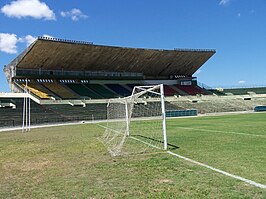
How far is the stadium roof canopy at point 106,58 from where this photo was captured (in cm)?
5615

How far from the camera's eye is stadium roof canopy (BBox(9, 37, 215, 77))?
56.2 meters

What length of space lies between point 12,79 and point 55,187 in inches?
2312

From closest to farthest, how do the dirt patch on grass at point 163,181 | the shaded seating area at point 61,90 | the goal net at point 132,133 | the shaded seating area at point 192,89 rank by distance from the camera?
1. the dirt patch on grass at point 163,181
2. the goal net at point 132,133
3. the shaded seating area at point 61,90
4. the shaded seating area at point 192,89

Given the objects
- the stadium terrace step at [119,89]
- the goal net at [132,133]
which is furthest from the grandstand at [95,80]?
the goal net at [132,133]

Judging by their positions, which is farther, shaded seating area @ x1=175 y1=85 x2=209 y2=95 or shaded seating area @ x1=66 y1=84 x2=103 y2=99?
shaded seating area @ x1=175 y1=85 x2=209 y2=95

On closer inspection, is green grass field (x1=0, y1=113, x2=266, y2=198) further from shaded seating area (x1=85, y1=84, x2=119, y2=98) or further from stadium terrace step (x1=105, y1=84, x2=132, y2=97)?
stadium terrace step (x1=105, y1=84, x2=132, y2=97)

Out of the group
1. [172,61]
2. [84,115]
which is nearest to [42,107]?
[84,115]

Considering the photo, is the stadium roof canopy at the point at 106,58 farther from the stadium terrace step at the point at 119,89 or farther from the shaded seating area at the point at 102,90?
the shaded seating area at the point at 102,90

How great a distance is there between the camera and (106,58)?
214 feet

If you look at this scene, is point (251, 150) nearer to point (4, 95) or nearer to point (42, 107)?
point (42, 107)

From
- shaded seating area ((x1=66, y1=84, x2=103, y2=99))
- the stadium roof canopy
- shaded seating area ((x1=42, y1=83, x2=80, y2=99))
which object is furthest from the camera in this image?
shaded seating area ((x1=66, y1=84, x2=103, y2=99))

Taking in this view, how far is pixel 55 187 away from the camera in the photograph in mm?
6762

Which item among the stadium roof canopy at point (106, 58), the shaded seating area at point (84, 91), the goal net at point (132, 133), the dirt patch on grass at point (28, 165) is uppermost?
the stadium roof canopy at point (106, 58)

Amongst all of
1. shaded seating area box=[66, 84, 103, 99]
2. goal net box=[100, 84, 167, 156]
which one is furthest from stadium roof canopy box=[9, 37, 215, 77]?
goal net box=[100, 84, 167, 156]
